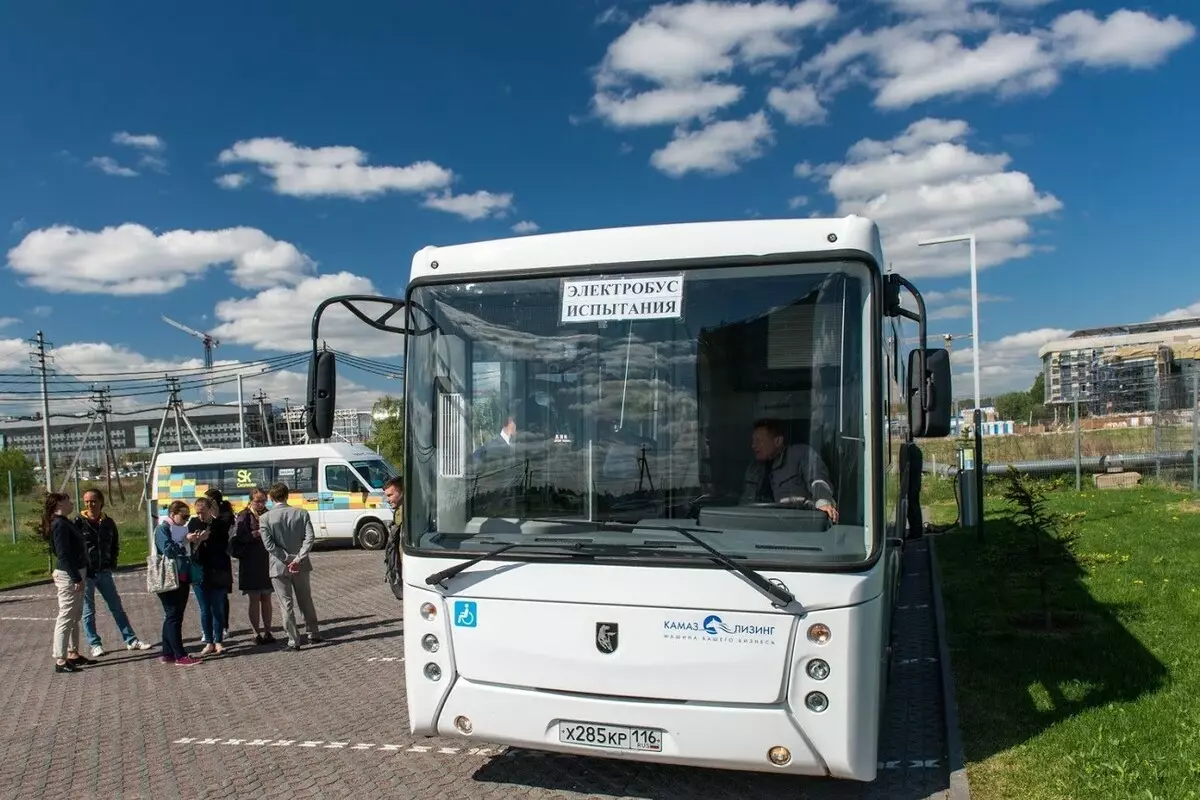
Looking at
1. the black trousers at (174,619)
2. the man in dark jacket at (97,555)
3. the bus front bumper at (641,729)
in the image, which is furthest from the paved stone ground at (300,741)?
the bus front bumper at (641,729)

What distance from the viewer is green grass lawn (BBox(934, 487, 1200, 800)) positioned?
4.89 metres

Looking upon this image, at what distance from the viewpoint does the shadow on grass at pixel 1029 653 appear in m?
6.00

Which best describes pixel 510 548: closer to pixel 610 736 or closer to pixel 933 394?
pixel 610 736

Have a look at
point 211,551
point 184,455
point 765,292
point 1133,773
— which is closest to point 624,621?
point 765,292

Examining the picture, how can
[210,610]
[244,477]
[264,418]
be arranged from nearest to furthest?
[210,610] → [244,477] → [264,418]

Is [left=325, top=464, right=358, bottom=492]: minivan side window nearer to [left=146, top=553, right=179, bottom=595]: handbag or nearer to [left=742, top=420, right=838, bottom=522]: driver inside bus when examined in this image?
[left=146, top=553, right=179, bottom=595]: handbag

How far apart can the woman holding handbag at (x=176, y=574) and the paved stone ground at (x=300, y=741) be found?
244 millimetres

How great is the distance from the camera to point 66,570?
9273 mm

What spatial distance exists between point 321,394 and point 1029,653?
5.89 m

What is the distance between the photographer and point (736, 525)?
4645mm

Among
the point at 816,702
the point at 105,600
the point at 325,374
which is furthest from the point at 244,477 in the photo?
the point at 816,702

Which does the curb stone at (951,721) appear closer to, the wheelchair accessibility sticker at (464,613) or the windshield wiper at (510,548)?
the windshield wiper at (510,548)

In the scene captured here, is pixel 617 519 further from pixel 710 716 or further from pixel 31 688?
pixel 31 688

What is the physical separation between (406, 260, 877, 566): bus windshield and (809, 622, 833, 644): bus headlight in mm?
294
